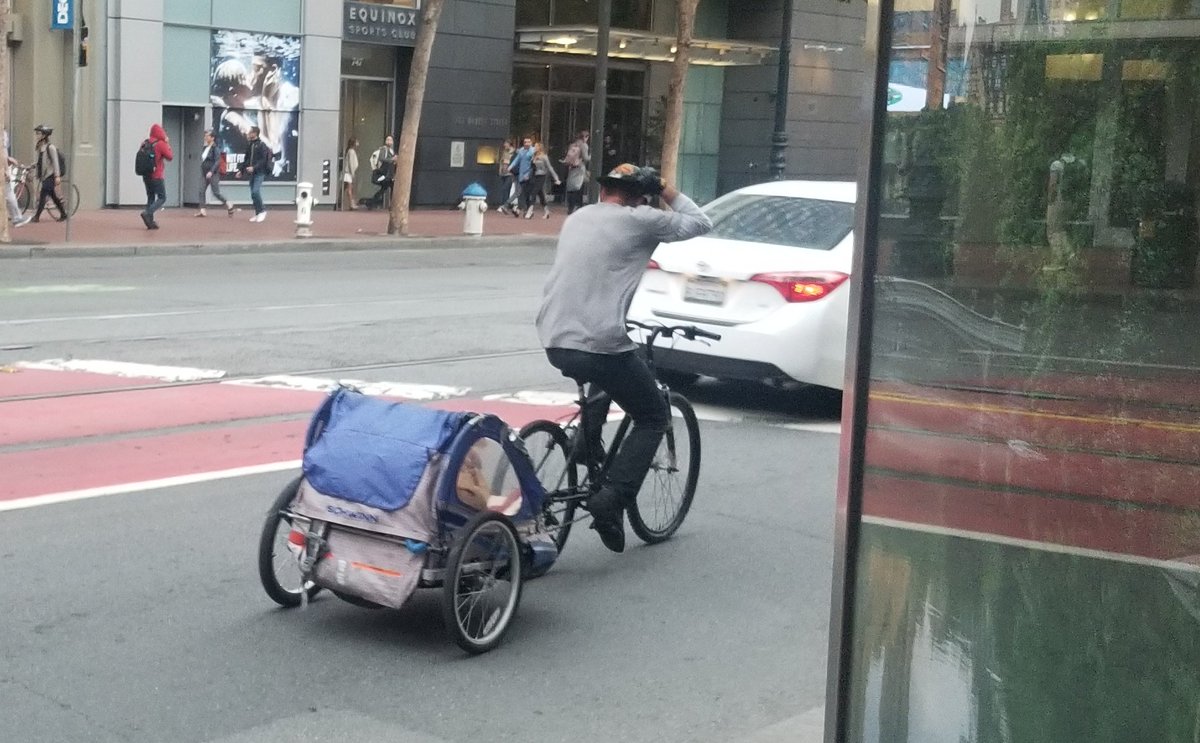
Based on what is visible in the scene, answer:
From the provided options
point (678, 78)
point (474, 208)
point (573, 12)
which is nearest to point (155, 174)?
point (474, 208)

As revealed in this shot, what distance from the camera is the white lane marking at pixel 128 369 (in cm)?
1149

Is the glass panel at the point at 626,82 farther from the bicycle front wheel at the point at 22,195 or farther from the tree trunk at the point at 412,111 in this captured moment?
the bicycle front wheel at the point at 22,195

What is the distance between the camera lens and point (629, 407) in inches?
269

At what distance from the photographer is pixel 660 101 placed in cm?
4316

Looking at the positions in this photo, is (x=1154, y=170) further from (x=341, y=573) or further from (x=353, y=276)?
(x=353, y=276)

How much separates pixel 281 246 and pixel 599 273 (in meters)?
19.3

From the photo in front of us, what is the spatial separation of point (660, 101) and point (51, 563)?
37694mm

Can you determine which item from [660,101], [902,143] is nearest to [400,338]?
[902,143]

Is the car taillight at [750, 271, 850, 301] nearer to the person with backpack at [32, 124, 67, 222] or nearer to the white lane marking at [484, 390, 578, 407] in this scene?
the white lane marking at [484, 390, 578, 407]

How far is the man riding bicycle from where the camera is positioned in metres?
6.50

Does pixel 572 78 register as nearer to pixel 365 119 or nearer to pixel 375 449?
pixel 365 119

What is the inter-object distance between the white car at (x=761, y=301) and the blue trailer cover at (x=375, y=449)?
4640 millimetres

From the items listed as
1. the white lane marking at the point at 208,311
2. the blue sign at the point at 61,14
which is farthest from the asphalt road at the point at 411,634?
the blue sign at the point at 61,14

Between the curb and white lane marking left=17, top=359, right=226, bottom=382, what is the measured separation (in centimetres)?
1048
